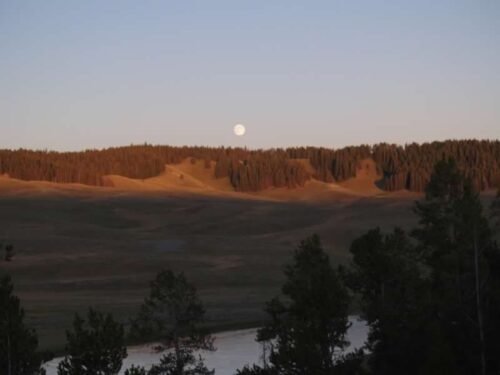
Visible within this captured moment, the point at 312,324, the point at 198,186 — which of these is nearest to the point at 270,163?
the point at 198,186

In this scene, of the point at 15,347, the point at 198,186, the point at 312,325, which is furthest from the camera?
the point at 198,186

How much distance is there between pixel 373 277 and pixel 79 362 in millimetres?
9246

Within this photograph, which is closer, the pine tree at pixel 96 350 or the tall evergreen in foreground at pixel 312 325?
the pine tree at pixel 96 350

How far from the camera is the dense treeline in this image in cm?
14625

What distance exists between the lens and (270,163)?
16412 centimetres

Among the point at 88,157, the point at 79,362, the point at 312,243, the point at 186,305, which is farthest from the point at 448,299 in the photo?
the point at 88,157

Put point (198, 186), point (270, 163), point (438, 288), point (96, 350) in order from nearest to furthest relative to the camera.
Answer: point (96, 350) → point (438, 288) → point (198, 186) → point (270, 163)

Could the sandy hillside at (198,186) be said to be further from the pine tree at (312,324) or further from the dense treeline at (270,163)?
the pine tree at (312,324)

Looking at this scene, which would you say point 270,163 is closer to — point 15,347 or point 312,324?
point 312,324

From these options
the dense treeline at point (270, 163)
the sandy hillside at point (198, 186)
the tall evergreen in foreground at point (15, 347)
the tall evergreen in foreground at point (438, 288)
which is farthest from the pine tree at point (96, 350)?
the dense treeline at point (270, 163)

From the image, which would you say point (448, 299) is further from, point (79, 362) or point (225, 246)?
point (225, 246)

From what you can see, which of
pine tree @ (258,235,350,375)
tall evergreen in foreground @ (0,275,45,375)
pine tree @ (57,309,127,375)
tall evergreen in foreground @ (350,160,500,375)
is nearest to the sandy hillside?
tall evergreen in foreground @ (350,160,500,375)

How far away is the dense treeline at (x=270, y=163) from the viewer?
14625 centimetres

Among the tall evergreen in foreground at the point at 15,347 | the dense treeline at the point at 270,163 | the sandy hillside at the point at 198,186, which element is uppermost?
the dense treeline at the point at 270,163
